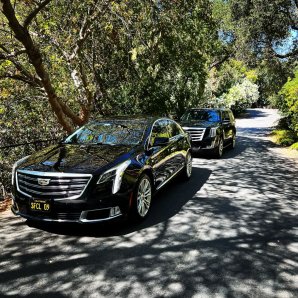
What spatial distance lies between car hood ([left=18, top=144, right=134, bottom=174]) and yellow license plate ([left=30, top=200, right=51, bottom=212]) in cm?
47

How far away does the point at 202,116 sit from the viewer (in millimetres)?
13234

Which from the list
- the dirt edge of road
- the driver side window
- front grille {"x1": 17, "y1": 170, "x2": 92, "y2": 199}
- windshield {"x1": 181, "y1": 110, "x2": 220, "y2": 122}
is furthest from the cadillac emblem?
the dirt edge of road

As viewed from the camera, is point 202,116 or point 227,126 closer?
point 202,116

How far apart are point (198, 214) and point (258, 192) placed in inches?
88.1

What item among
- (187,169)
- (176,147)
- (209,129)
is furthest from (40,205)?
(209,129)

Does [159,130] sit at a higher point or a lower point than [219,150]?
higher

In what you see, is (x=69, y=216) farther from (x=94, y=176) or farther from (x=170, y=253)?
(x=170, y=253)

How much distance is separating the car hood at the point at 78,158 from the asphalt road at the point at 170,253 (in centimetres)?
102

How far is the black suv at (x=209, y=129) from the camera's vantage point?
12.0 metres

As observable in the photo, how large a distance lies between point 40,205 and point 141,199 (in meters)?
1.62

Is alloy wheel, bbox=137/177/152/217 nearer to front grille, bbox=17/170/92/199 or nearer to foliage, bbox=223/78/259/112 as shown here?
front grille, bbox=17/170/92/199

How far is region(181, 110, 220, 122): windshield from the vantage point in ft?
42.9

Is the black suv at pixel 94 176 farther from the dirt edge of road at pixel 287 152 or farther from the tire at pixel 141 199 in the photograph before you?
the dirt edge of road at pixel 287 152

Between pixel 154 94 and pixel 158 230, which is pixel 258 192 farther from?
pixel 154 94
